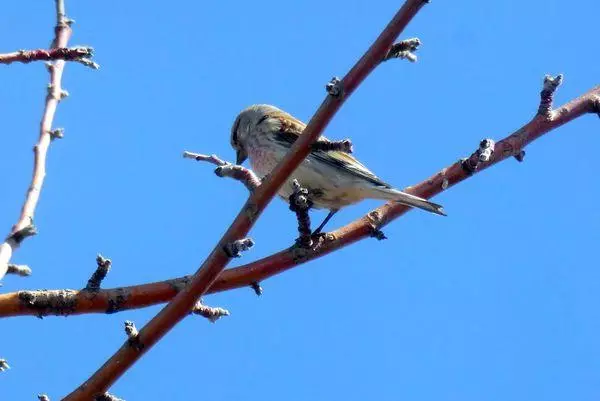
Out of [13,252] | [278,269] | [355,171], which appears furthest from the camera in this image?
[355,171]

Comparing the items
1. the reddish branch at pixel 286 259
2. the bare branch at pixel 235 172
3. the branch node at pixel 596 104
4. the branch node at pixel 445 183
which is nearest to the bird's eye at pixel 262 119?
the reddish branch at pixel 286 259

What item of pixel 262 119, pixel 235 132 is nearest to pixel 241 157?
pixel 235 132

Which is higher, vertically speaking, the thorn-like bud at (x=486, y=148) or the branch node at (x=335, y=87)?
the thorn-like bud at (x=486, y=148)

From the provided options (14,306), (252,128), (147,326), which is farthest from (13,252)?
(252,128)

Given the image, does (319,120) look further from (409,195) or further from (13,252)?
(409,195)

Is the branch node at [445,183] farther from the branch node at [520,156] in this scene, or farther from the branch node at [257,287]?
the branch node at [257,287]

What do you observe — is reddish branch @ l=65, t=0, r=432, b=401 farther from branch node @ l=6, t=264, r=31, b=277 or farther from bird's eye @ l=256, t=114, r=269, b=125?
bird's eye @ l=256, t=114, r=269, b=125

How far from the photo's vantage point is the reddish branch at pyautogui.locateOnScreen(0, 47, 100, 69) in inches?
114

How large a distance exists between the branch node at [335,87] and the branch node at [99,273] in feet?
4.09

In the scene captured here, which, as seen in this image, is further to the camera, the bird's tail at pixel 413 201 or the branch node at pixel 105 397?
Result: the bird's tail at pixel 413 201

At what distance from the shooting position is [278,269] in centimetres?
409

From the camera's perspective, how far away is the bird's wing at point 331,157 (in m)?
6.34

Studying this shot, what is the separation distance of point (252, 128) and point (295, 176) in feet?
4.02

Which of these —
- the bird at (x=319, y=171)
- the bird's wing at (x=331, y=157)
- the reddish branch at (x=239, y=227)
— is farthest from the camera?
the bird's wing at (x=331, y=157)
